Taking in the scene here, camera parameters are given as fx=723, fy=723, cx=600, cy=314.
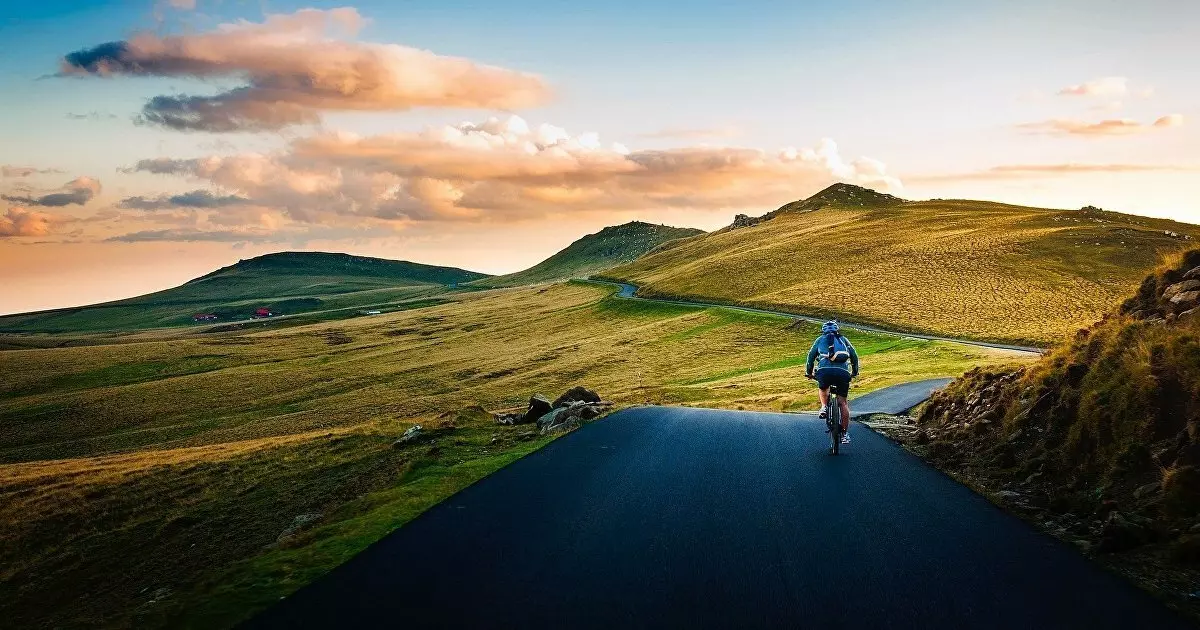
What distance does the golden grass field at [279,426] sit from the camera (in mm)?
14766

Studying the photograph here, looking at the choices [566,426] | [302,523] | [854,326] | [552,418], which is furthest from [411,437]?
[854,326]

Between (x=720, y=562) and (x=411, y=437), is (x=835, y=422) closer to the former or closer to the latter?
(x=720, y=562)

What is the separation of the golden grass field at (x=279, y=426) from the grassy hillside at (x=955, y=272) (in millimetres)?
9421

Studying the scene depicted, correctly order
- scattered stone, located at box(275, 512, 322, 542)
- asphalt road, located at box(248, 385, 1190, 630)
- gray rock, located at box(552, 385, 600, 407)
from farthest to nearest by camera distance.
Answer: gray rock, located at box(552, 385, 600, 407) → scattered stone, located at box(275, 512, 322, 542) → asphalt road, located at box(248, 385, 1190, 630)

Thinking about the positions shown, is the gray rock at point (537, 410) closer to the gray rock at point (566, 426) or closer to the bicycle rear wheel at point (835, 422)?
the gray rock at point (566, 426)

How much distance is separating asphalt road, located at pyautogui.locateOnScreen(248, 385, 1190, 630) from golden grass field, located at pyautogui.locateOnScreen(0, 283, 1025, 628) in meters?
1.58

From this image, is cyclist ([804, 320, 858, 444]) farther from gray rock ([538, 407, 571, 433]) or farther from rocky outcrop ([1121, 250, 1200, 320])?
gray rock ([538, 407, 571, 433])

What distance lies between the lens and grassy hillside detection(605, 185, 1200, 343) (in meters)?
63.5

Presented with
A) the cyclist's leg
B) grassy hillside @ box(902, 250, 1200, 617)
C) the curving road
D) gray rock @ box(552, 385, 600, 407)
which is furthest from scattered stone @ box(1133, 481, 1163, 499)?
gray rock @ box(552, 385, 600, 407)

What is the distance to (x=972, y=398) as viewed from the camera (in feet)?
59.1

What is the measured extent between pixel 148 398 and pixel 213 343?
45.5m

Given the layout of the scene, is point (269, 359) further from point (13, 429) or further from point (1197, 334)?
point (1197, 334)

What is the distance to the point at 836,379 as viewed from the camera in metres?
16.3

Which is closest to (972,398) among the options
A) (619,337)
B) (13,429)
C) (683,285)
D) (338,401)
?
(338,401)
